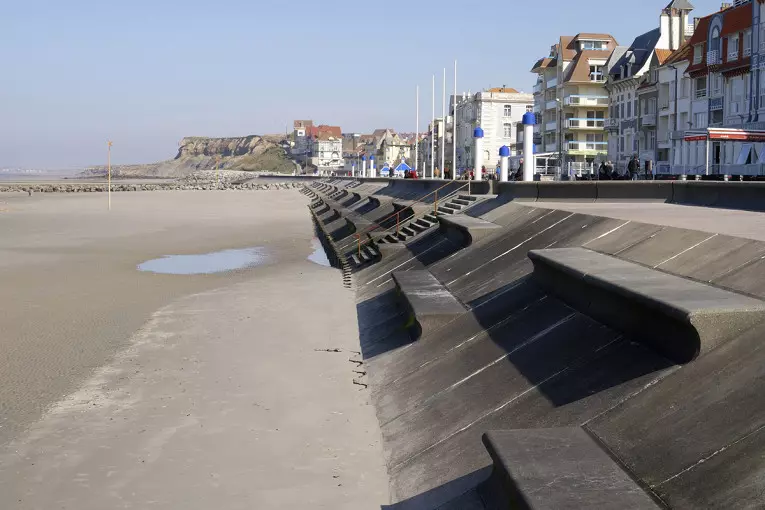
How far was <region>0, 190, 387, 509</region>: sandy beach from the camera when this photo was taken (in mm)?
7492

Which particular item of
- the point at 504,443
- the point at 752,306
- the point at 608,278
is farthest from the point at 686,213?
the point at 504,443

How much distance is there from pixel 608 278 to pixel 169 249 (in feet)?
80.1

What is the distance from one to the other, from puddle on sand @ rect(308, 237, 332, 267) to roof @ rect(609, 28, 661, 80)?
1660 inches

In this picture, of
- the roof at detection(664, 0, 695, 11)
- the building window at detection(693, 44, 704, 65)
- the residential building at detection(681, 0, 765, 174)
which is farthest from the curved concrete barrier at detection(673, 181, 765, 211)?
the roof at detection(664, 0, 695, 11)

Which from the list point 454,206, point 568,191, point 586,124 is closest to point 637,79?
point 586,124

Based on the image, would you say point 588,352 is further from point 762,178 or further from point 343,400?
point 762,178

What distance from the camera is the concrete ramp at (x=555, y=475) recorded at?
4945 mm

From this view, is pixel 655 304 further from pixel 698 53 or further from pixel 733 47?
pixel 698 53

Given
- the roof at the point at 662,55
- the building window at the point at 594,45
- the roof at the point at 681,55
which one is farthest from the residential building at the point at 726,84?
the building window at the point at 594,45

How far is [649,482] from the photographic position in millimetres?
5441

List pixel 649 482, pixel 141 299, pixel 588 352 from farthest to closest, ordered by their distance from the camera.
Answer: pixel 141 299, pixel 588 352, pixel 649 482

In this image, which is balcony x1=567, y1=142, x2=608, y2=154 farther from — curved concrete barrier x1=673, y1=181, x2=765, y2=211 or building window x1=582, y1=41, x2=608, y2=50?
curved concrete barrier x1=673, y1=181, x2=765, y2=211

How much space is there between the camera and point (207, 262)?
2620cm

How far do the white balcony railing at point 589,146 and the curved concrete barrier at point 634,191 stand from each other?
56901 millimetres
